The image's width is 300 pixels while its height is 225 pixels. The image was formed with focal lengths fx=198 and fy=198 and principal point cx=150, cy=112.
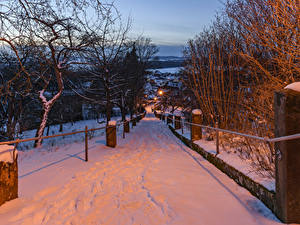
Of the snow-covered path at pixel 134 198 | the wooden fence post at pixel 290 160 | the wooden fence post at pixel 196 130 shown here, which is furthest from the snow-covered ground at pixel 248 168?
the wooden fence post at pixel 196 130

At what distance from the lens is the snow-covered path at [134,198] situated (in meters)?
2.48

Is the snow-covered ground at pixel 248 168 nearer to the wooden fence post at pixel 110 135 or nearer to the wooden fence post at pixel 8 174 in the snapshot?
the wooden fence post at pixel 8 174

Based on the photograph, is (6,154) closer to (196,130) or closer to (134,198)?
(134,198)

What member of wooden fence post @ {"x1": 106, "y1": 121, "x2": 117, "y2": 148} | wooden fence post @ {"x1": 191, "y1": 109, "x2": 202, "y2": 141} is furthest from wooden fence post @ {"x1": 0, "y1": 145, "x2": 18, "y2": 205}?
wooden fence post @ {"x1": 191, "y1": 109, "x2": 202, "y2": 141}

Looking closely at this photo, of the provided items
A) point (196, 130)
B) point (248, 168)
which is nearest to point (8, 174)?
point (248, 168)

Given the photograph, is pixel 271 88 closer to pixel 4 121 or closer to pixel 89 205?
pixel 89 205

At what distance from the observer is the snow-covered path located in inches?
97.8

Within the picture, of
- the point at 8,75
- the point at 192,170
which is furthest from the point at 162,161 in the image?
the point at 8,75

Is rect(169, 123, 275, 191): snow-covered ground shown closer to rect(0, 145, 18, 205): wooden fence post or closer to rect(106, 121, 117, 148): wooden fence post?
rect(0, 145, 18, 205): wooden fence post

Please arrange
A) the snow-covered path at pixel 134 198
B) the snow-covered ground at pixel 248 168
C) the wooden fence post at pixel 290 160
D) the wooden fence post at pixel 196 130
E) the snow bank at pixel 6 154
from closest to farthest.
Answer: the wooden fence post at pixel 290 160
the snow-covered path at pixel 134 198
the snow bank at pixel 6 154
the snow-covered ground at pixel 248 168
the wooden fence post at pixel 196 130

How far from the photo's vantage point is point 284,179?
216 centimetres

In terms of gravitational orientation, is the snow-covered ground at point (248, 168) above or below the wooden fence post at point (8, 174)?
below

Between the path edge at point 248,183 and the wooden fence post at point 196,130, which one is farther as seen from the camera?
the wooden fence post at point 196,130

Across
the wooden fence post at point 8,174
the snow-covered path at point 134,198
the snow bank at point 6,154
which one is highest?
the snow bank at point 6,154
